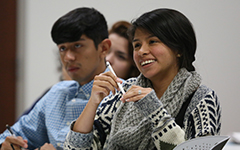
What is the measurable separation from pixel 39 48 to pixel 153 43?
201cm

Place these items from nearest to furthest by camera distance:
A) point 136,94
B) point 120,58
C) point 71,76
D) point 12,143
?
point 136,94 → point 12,143 → point 71,76 → point 120,58

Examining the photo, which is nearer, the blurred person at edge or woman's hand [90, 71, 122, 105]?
woman's hand [90, 71, 122, 105]

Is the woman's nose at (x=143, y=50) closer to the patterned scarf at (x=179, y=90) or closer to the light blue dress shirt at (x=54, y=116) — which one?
the patterned scarf at (x=179, y=90)

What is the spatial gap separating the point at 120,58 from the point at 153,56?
30.8 inches

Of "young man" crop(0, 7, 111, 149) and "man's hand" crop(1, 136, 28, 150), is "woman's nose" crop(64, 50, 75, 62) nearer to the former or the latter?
"young man" crop(0, 7, 111, 149)

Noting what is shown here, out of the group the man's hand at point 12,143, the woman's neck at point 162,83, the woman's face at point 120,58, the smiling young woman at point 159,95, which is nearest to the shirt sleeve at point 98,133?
the smiling young woman at point 159,95

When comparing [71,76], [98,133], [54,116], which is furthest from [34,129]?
[98,133]

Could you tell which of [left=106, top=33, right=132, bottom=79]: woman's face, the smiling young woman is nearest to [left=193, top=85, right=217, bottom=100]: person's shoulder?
the smiling young woman

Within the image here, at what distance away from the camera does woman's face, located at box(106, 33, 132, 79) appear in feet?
5.36

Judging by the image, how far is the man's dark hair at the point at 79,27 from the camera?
1196mm

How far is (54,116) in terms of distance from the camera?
127cm

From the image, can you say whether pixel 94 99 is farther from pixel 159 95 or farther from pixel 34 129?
pixel 34 129

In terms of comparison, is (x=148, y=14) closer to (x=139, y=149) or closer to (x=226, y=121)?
(x=139, y=149)

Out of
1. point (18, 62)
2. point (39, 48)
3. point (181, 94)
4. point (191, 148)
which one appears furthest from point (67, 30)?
point (18, 62)
